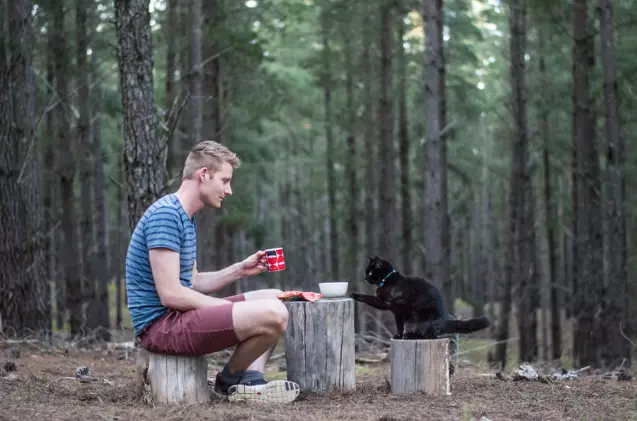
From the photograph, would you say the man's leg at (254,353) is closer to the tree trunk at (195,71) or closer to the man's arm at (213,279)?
the man's arm at (213,279)

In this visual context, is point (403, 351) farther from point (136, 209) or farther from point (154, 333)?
point (136, 209)

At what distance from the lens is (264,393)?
5.57 meters

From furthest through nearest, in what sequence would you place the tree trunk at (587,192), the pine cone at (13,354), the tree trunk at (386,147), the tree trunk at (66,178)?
the tree trunk at (386,147) < the tree trunk at (66,178) < the tree trunk at (587,192) < the pine cone at (13,354)

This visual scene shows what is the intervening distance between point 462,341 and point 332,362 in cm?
593

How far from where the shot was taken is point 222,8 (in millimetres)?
15266

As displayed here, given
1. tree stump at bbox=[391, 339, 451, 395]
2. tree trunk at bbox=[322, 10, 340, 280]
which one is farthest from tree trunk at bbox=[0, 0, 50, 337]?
tree trunk at bbox=[322, 10, 340, 280]

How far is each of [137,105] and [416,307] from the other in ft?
13.4

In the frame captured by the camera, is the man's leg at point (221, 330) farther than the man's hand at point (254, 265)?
No

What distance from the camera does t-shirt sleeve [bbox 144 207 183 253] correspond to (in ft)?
16.8

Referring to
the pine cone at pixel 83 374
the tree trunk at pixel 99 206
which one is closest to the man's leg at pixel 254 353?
the pine cone at pixel 83 374

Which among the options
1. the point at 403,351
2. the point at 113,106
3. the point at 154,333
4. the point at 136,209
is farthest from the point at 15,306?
the point at 113,106

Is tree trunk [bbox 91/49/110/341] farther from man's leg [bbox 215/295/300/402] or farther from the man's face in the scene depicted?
the man's face

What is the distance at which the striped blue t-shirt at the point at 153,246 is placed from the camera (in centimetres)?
518

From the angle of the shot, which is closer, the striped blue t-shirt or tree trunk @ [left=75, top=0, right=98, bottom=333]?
the striped blue t-shirt
